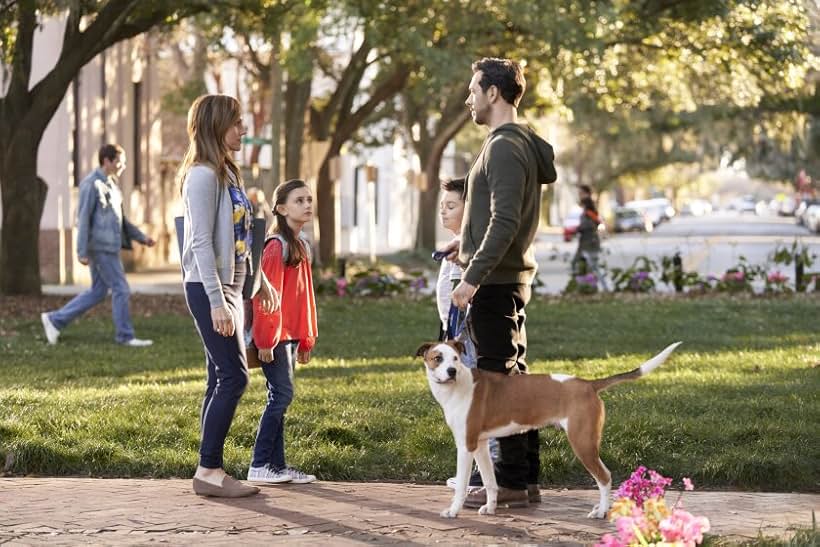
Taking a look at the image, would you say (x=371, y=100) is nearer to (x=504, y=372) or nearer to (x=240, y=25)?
(x=240, y=25)

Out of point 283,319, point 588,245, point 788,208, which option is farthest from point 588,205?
point 788,208

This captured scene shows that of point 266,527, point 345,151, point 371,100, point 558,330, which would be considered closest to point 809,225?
point 345,151

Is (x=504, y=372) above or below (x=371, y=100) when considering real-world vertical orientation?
below

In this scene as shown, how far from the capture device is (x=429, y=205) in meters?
40.3

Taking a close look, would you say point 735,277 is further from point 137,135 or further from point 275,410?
point 137,135

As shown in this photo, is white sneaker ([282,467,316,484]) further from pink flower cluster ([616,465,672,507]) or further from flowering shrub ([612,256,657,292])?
flowering shrub ([612,256,657,292])

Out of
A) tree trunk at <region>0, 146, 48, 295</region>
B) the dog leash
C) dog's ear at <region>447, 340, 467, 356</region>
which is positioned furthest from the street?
dog's ear at <region>447, 340, 467, 356</region>

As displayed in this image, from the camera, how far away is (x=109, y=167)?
44.5 feet

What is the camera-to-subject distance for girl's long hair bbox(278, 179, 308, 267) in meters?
7.63

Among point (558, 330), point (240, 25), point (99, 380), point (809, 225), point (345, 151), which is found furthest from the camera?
point (809, 225)

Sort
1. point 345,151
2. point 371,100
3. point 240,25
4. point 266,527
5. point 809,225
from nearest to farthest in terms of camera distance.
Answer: point 266,527
point 240,25
point 371,100
point 345,151
point 809,225

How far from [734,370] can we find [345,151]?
119 feet

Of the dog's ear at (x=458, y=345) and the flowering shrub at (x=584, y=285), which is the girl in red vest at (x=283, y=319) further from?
the flowering shrub at (x=584, y=285)

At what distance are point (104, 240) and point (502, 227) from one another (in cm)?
779
